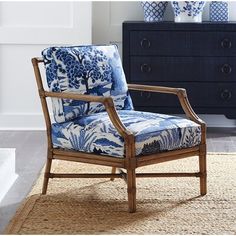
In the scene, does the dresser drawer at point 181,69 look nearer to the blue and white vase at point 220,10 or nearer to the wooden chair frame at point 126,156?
the blue and white vase at point 220,10

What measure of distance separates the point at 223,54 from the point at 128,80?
30.7 inches

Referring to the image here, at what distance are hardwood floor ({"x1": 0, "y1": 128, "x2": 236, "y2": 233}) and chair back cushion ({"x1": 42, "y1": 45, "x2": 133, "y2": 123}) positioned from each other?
1.62 feet

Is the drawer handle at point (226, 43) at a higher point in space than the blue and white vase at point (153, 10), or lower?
lower

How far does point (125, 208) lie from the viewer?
9.97 ft

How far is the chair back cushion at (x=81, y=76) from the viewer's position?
10.6 feet

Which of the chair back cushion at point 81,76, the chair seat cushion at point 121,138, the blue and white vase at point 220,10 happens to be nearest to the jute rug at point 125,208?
the chair seat cushion at point 121,138

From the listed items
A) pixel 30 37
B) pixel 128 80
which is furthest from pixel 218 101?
pixel 30 37

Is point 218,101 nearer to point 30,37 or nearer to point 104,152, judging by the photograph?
point 30,37

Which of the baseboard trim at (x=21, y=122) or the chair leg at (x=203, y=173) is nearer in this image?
the chair leg at (x=203, y=173)

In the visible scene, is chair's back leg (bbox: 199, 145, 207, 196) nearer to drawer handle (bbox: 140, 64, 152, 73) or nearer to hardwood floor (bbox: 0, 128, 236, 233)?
hardwood floor (bbox: 0, 128, 236, 233)

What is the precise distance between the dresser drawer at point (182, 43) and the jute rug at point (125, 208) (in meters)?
1.39

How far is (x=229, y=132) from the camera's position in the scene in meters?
5.15

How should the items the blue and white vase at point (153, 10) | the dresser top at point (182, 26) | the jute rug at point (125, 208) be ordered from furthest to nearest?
1. the blue and white vase at point (153, 10)
2. the dresser top at point (182, 26)
3. the jute rug at point (125, 208)

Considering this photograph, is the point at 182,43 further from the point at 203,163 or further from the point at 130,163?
the point at 130,163
